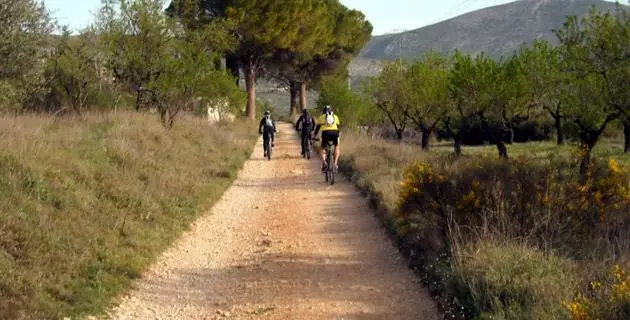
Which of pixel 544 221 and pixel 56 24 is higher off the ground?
pixel 56 24

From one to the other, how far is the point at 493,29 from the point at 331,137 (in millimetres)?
117230

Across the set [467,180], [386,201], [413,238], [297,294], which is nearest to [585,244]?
[467,180]

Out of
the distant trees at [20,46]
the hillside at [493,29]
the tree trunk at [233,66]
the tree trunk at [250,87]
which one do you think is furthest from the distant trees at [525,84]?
the hillside at [493,29]

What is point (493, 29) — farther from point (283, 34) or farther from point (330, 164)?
point (330, 164)

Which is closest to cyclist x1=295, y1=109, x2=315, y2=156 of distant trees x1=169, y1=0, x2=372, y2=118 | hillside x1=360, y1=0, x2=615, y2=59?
distant trees x1=169, y1=0, x2=372, y2=118

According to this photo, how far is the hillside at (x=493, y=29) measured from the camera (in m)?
112

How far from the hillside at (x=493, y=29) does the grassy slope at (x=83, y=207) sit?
97.3m

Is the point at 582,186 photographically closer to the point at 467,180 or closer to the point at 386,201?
the point at 467,180

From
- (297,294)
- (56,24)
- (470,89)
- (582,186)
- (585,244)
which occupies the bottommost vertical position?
(297,294)

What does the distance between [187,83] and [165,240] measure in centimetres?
1521

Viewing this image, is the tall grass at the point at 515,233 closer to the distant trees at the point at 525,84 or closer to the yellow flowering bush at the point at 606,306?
the yellow flowering bush at the point at 606,306

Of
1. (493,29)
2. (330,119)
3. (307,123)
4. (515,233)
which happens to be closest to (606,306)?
(515,233)

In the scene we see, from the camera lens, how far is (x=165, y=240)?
946 cm

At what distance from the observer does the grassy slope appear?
652 cm
